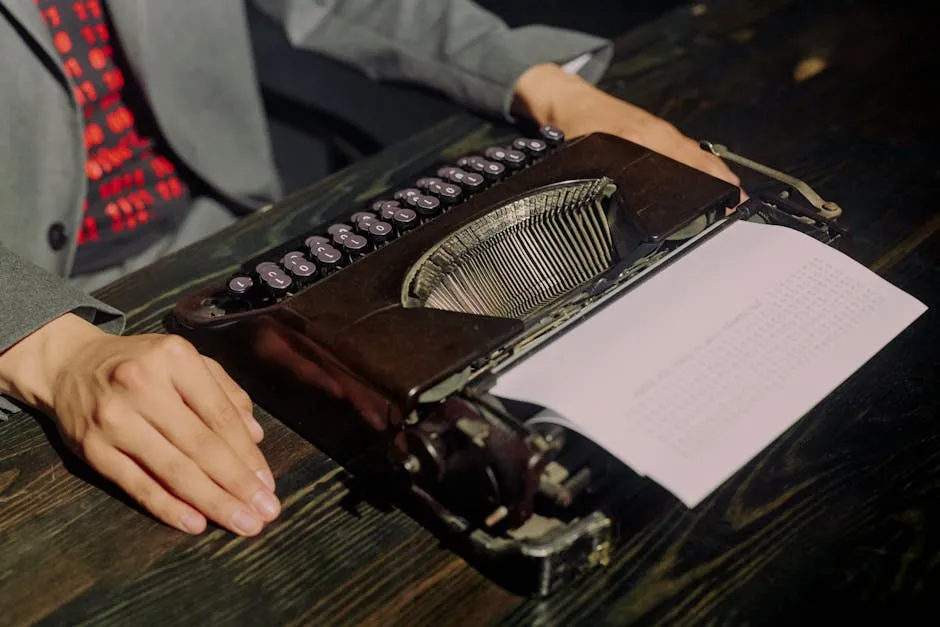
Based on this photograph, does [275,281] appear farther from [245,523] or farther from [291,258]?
[245,523]

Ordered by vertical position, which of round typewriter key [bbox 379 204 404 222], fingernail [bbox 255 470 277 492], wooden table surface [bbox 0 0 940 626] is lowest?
wooden table surface [bbox 0 0 940 626]

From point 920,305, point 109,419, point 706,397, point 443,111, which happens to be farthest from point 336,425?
point 443,111

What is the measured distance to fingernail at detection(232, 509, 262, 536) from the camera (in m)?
0.96

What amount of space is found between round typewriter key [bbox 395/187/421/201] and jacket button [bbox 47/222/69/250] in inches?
21.0

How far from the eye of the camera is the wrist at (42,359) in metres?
1.06

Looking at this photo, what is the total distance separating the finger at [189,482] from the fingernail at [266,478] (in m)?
0.03

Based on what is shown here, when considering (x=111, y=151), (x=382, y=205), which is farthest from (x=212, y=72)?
(x=382, y=205)

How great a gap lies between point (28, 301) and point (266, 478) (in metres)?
A: 0.34

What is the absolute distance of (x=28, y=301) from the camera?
3.54 feet

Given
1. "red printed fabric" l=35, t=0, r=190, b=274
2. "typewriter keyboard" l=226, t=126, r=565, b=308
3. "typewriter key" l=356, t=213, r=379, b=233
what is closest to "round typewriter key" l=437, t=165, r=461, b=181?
"typewriter keyboard" l=226, t=126, r=565, b=308

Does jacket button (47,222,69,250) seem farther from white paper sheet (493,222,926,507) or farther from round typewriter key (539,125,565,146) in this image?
white paper sheet (493,222,926,507)

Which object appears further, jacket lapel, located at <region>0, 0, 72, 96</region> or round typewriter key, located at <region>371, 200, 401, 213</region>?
jacket lapel, located at <region>0, 0, 72, 96</region>

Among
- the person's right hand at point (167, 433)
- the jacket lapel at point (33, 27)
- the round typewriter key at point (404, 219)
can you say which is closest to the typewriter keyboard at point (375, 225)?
the round typewriter key at point (404, 219)

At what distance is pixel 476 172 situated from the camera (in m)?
1.22
